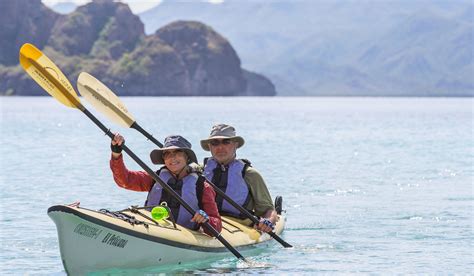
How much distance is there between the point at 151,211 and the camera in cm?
1301

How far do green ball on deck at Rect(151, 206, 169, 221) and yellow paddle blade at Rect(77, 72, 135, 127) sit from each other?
8.23 feet

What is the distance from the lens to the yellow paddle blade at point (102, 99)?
14.5 m

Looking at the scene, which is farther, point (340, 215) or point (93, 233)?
point (340, 215)

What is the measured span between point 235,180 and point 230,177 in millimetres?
95

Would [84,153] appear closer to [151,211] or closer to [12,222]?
[12,222]

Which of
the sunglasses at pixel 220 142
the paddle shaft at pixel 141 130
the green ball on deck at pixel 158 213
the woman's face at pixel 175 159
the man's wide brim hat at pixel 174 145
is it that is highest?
the sunglasses at pixel 220 142

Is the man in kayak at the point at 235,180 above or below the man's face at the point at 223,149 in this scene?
below

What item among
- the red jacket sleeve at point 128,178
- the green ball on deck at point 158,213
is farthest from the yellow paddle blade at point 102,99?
the green ball on deck at point 158,213

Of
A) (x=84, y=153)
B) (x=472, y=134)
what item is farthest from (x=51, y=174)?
(x=472, y=134)

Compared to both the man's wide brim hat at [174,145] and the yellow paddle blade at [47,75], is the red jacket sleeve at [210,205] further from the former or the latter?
the yellow paddle blade at [47,75]

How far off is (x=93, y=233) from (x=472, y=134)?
57.7 m

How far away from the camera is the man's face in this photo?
14688mm

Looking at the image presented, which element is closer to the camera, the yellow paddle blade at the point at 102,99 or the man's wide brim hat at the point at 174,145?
the man's wide brim hat at the point at 174,145

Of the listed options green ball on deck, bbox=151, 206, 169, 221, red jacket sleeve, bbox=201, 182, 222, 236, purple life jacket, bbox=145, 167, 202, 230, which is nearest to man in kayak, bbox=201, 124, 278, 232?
red jacket sleeve, bbox=201, 182, 222, 236
